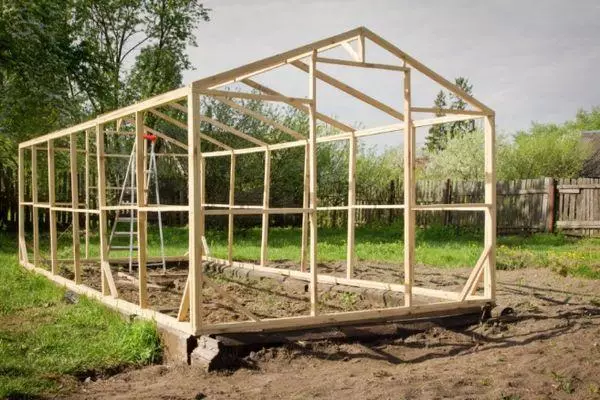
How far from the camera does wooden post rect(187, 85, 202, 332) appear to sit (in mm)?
5918

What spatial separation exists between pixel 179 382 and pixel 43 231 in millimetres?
14272

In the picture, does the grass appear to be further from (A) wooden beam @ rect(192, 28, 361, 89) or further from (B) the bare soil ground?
(A) wooden beam @ rect(192, 28, 361, 89)

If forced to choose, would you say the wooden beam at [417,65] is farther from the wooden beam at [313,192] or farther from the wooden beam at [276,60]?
the wooden beam at [313,192]

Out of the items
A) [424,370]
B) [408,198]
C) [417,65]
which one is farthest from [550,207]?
[424,370]

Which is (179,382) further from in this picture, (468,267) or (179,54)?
(179,54)

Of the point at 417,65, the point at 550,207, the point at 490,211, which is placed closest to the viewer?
the point at 417,65

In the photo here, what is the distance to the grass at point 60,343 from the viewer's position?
219 inches

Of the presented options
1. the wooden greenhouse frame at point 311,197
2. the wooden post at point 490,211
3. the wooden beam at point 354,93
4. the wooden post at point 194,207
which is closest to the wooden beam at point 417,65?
the wooden greenhouse frame at point 311,197

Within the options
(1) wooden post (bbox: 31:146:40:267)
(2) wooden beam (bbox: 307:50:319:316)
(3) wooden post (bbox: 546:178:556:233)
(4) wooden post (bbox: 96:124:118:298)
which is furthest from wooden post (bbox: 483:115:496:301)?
(3) wooden post (bbox: 546:178:556:233)

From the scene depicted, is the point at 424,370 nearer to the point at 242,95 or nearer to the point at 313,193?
the point at 313,193

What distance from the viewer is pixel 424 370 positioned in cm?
574

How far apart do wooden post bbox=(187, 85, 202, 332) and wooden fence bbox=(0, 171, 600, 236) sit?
44.9 ft

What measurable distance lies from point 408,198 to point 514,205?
43.3 feet

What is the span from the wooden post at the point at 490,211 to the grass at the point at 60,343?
386 cm
